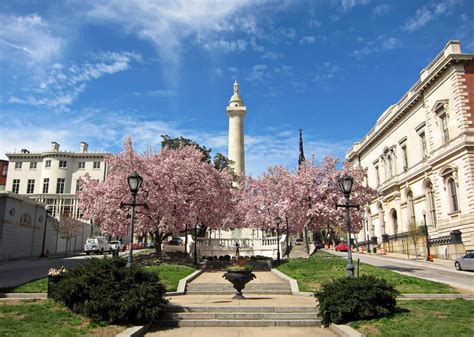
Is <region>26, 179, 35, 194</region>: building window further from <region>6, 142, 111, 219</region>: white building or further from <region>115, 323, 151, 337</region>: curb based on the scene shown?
<region>115, 323, 151, 337</region>: curb

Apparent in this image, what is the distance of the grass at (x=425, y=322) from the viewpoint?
9.69 m

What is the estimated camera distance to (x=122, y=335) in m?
9.84

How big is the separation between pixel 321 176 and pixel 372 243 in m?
28.3


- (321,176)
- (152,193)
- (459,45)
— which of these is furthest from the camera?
(459,45)

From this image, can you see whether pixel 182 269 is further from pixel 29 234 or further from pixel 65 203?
pixel 65 203

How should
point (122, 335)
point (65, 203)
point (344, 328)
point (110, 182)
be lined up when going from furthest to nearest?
point (65, 203)
point (110, 182)
point (344, 328)
point (122, 335)

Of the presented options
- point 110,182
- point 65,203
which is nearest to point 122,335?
point 110,182

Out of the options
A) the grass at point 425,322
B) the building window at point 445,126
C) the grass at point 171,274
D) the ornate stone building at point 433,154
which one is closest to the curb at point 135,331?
the grass at point 425,322

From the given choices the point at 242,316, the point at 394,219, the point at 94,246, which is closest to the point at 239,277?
the point at 242,316

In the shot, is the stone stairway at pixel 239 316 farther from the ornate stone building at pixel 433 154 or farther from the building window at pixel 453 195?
the building window at pixel 453 195

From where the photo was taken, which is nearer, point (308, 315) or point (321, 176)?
point (308, 315)

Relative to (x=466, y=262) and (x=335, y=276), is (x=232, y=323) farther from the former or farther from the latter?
(x=466, y=262)

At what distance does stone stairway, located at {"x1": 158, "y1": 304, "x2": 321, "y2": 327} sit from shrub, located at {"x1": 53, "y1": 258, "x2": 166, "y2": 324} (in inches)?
28.5

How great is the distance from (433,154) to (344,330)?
35.0 metres
